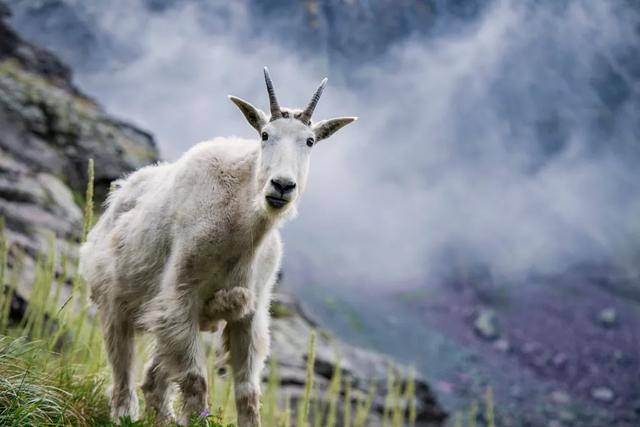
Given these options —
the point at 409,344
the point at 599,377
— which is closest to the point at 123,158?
the point at 409,344

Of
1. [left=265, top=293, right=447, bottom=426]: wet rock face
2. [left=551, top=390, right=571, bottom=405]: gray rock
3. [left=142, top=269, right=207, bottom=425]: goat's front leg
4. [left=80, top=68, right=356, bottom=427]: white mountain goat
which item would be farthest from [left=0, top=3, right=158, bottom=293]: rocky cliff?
[left=551, top=390, right=571, bottom=405]: gray rock

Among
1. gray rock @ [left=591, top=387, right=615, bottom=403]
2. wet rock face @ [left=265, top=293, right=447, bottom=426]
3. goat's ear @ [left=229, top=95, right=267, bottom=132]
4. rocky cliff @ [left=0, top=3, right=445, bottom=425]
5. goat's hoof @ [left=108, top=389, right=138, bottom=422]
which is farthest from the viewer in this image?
gray rock @ [left=591, top=387, right=615, bottom=403]

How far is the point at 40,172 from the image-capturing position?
1294 cm

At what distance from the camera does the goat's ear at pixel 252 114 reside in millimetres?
3750

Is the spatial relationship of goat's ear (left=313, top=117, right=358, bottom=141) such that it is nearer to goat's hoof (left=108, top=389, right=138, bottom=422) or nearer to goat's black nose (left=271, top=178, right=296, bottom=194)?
goat's black nose (left=271, top=178, right=296, bottom=194)

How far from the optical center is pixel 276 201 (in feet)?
10.7

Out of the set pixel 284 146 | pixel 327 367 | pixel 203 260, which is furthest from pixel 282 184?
pixel 327 367

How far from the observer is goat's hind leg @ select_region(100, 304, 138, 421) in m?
3.97

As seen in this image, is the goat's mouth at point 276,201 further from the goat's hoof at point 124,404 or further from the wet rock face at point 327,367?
the wet rock face at point 327,367

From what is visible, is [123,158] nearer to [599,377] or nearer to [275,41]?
[275,41]

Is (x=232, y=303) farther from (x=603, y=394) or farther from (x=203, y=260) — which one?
(x=603, y=394)

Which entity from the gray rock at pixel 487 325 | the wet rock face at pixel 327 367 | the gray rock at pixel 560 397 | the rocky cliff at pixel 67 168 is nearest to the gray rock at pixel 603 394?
the gray rock at pixel 560 397

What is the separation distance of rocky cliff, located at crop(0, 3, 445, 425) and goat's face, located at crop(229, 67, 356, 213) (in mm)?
6528

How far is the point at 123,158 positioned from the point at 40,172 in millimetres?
2502
